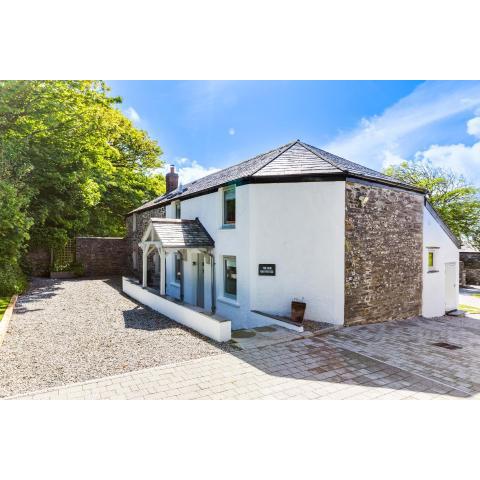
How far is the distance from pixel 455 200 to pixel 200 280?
2856 centimetres

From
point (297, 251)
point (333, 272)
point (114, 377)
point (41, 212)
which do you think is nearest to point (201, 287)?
point (297, 251)

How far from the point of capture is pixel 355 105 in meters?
8.12

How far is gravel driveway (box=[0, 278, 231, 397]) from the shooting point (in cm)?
611

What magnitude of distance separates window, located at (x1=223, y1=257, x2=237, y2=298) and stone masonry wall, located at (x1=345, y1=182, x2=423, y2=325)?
4115mm

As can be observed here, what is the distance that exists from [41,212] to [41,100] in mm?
6378

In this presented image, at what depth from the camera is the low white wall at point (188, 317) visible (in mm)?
7922

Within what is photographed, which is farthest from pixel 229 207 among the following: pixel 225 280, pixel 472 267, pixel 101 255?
pixel 472 267

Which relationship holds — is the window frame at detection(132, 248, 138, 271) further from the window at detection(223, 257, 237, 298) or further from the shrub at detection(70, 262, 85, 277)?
the window at detection(223, 257, 237, 298)

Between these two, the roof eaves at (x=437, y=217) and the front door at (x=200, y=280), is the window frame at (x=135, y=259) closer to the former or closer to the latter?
the front door at (x=200, y=280)

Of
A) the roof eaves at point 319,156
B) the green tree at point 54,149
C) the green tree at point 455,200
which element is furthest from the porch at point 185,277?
the green tree at point 455,200

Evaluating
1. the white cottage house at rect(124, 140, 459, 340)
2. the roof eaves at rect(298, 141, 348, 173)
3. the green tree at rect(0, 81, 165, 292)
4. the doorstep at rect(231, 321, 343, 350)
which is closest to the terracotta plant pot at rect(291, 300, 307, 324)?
the doorstep at rect(231, 321, 343, 350)

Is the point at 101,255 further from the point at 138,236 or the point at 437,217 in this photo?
the point at 437,217

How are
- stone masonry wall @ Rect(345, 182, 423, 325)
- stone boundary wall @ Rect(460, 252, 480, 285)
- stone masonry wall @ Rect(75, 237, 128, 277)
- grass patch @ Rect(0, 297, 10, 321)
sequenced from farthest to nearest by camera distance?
stone boundary wall @ Rect(460, 252, 480, 285) → stone masonry wall @ Rect(75, 237, 128, 277) → grass patch @ Rect(0, 297, 10, 321) → stone masonry wall @ Rect(345, 182, 423, 325)

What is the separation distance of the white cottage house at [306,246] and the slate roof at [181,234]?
0.14ft
